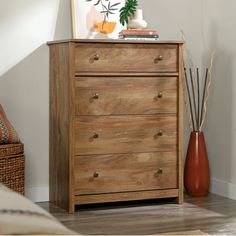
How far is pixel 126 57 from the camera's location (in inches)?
135

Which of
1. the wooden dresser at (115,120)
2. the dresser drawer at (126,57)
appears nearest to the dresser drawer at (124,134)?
the wooden dresser at (115,120)

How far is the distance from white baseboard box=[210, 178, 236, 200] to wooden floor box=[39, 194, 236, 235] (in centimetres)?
9

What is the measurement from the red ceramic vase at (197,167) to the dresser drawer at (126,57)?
0.58 metres

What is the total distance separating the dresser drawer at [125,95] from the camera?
3.36 m

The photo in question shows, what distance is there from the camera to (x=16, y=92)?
365 centimetres

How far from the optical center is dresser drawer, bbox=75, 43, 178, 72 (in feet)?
10.9

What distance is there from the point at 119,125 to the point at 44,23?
0.82 metres

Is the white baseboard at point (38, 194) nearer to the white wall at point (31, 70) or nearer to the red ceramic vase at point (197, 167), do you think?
the white wall at point (31, 70)

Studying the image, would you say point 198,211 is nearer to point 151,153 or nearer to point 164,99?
point 151,153

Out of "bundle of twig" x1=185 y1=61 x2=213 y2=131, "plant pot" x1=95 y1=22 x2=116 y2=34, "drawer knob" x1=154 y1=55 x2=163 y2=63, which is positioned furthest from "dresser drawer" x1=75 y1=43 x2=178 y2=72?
"bundle of twig" x1=185 y1=61 x2=213 y2=131

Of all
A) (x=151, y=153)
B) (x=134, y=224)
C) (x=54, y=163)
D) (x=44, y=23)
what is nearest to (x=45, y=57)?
(x=44, y=23)

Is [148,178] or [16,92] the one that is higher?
[16,92]

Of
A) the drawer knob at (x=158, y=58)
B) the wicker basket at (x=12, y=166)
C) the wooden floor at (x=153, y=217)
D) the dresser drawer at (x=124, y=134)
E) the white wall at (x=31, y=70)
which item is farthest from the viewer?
the white wall at (x=31, y=70)

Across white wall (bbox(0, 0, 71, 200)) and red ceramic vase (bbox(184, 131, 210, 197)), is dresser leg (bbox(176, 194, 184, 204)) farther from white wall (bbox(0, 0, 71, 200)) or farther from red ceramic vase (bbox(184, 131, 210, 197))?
white wall (bbox(0, 0, 71, 200))
